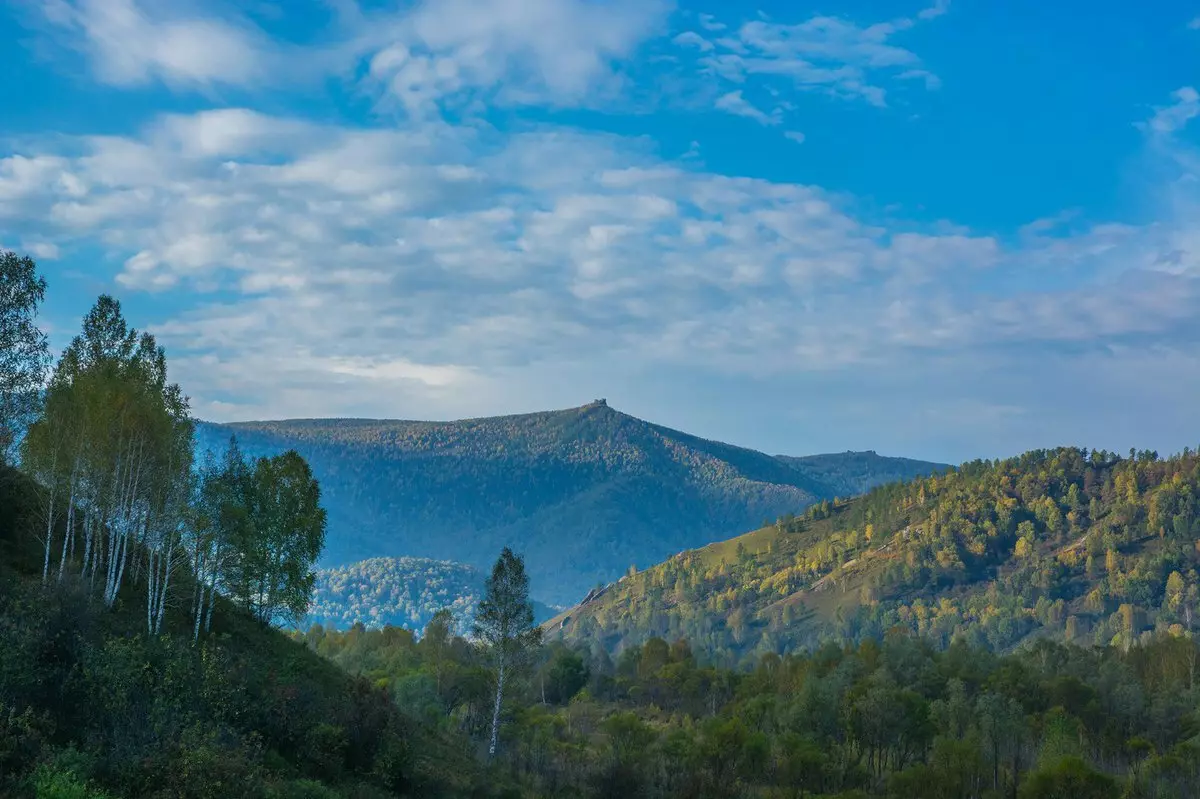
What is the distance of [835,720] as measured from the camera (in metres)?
110

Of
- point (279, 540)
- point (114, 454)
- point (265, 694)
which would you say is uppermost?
point (114, 454)

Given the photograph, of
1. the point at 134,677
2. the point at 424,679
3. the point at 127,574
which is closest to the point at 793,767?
the point at 424,679

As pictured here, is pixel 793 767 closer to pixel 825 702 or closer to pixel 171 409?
pixel 825 702

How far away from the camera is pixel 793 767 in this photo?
88.9 metres

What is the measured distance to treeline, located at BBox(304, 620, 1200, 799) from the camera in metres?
86.9

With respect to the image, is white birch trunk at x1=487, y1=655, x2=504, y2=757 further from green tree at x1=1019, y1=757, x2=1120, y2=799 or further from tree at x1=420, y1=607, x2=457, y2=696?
tree at x1=420, y1=607, x2=457, y2=696

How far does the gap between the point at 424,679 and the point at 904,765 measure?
55.5m

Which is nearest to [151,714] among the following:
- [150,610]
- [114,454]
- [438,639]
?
[150,610]

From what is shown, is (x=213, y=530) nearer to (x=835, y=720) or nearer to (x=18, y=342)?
(x=18, y=342)

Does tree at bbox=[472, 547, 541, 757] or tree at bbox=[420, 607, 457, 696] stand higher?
tree at bbox=[472, 547, 541, 757]

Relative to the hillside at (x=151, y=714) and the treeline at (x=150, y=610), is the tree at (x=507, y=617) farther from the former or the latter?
the hillside at (x=151, y=714)

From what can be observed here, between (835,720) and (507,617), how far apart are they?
4369cm

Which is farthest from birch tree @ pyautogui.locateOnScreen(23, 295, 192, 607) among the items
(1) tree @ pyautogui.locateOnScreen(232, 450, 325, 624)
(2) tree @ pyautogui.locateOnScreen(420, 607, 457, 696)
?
(2) tree @ pyautogui.locateOnScreen(420, 607, 457, 696)

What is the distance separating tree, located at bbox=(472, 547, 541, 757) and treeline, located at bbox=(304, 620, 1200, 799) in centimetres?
954
